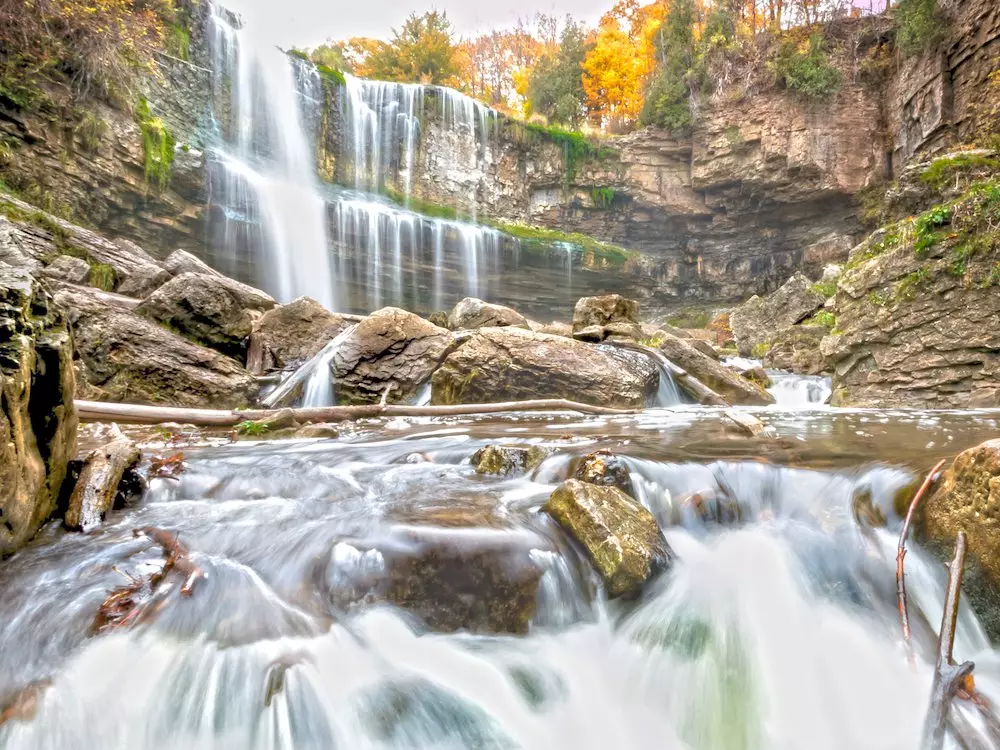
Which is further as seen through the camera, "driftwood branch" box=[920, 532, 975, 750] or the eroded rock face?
the eroded rock face

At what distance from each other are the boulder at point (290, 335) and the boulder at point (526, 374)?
370cm

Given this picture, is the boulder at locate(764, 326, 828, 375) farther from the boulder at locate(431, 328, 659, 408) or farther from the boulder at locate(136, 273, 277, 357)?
the boulder at locate(136, 273, 277, 357)

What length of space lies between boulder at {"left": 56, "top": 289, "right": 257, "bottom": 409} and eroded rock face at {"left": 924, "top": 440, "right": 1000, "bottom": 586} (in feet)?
24.7

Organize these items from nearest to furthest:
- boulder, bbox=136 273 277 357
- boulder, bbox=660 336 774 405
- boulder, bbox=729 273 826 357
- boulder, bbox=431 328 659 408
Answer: boulder, bbox=431 328 659 408 < boulder, bbox=136 273 277 357 < boulder, bbox=660 336 774 405 < boulder, bbox=729 273 826 357

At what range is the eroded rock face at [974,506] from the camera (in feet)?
6.45

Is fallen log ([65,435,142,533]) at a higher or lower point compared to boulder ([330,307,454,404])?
lower

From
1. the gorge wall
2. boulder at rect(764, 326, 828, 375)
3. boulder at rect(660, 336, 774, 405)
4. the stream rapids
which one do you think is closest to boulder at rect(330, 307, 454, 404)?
boulder at rect(660, 336, 774, 405)

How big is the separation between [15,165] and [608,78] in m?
24.4

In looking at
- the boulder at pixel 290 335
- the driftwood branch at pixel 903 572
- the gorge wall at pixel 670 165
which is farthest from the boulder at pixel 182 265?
the driftwood branch at pixel 903 572

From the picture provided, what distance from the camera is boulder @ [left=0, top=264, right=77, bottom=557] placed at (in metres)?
2.10

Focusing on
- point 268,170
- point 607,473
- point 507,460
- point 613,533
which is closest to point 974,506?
point 613,533

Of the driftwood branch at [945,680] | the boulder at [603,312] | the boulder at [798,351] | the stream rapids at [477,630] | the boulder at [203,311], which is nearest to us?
the driftwood branch at [945,680]

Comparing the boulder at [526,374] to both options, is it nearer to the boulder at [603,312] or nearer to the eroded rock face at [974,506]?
the boulder at [603,312]

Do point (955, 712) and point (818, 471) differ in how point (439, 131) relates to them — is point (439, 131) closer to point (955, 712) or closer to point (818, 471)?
point (818, 471)
